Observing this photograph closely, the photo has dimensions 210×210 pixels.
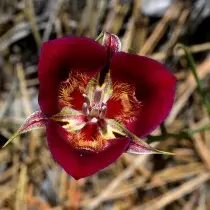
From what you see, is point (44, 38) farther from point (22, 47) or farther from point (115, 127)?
point (115, 127)

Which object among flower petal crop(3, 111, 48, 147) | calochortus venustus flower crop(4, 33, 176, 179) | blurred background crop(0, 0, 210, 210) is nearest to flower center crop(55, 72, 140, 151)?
calochortus venustus flower crop(4, 33, 176, 179)

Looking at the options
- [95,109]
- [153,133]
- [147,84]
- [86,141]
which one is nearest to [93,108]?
[95,109]

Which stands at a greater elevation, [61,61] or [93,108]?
[61,61]

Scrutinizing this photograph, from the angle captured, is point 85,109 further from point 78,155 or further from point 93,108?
point 78,155

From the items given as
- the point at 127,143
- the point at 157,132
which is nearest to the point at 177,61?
the point at 157,132

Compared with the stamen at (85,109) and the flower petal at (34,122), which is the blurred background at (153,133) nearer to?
the stamen at (85,109)

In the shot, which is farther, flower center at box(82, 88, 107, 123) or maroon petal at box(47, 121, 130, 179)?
flower center at box(82, 88, 107, 123)

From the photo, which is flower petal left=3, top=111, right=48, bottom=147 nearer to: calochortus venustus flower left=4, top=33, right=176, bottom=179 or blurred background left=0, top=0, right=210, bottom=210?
calochortus venustus flower left=4, top=33, right=176, bottom=179
